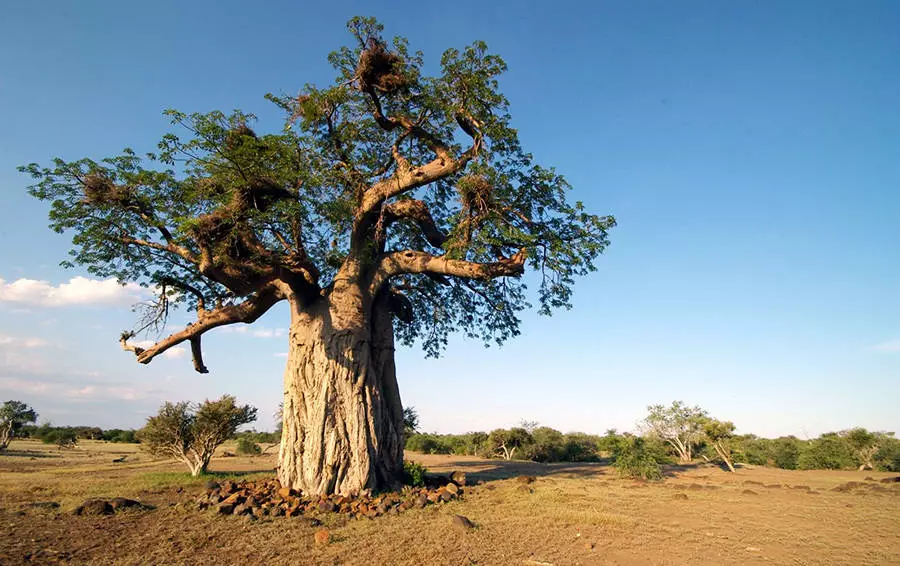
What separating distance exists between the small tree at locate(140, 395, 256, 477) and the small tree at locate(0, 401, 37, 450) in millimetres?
18297

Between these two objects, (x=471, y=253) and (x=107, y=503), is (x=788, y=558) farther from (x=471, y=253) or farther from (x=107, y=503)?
(x=107, y=503)

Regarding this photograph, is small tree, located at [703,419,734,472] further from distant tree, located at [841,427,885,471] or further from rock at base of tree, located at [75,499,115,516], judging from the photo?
rock at base of tree, located at [75,499,115,516]

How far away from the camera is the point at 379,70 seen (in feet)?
30.4

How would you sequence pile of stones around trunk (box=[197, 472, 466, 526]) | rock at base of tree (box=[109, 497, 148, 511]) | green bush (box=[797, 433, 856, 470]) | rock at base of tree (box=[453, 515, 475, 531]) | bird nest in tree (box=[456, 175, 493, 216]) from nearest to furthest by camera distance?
rock at base of tree (box=[453, 515, 475, 531])
pile of stones around trunk (box=[197, 472, 466, 526])
rock at base of tree (box=[109, 497, 148, 511])
bird nest in tree (box=[456, 175, 493, 216])
green bush (box=[797, 433, 856, 470])

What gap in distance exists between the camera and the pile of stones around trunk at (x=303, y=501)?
292 inches

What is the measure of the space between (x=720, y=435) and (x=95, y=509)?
1890 centimetres

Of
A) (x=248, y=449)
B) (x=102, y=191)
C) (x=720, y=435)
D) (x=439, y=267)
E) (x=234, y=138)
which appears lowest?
(x=248, y=449)

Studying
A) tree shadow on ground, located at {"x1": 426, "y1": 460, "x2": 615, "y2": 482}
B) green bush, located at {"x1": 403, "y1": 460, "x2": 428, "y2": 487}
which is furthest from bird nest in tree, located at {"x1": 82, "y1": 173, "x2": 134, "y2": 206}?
tree shadow on ground, located at {"x1": 426, "y1": 460, "x2": 615, "y2": 482}

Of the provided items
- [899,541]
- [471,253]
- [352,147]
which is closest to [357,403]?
[471,253]

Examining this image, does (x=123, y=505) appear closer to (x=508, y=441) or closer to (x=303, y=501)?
(x=303, y=501)

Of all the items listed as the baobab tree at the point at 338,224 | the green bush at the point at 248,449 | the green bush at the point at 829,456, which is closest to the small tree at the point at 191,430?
the baobab tree at the point at 338,224

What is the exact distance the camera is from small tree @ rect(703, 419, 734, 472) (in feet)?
57.1

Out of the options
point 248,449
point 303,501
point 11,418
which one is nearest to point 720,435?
point 303,501

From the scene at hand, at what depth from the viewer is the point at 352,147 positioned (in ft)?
33.2
